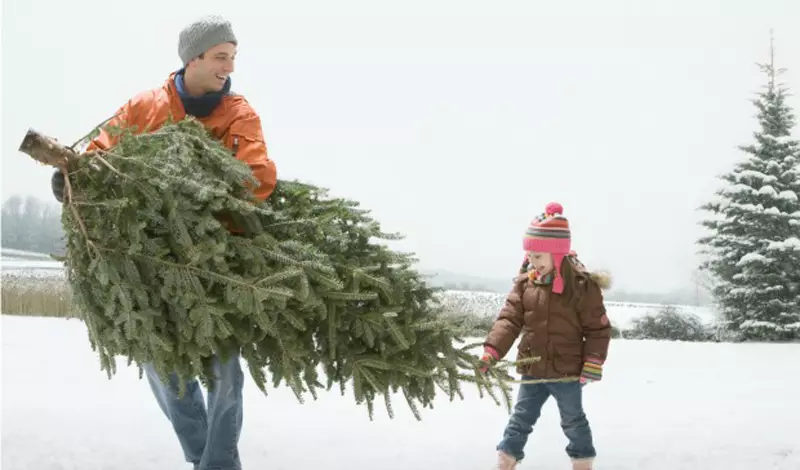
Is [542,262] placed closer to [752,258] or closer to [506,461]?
[506,461]

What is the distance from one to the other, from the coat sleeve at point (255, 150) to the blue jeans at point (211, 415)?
654 millimetres

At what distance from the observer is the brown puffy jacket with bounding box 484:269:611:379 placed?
4.34m

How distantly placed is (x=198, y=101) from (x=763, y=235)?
8.98 m

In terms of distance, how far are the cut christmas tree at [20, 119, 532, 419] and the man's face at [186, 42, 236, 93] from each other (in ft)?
0.91

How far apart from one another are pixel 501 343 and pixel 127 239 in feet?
5.72

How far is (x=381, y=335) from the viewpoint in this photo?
12.3 ft

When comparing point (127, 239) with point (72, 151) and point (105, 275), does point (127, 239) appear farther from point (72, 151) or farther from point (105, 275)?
point (72, 151)

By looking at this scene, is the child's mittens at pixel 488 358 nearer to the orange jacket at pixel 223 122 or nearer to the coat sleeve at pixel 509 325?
the coat sleeve at pixel 509 325

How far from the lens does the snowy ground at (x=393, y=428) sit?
499 cm

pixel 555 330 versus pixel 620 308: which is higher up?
pixel 555 330

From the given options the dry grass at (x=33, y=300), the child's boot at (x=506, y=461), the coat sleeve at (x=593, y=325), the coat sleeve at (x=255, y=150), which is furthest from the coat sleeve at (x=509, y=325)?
the dry grass at (x=33, y=300)

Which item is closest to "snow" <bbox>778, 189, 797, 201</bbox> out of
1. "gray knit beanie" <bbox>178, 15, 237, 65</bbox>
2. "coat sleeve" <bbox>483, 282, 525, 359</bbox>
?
"coat sleeve" <bbox>483, 282, 525, 359</bbox>

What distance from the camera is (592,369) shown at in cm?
428

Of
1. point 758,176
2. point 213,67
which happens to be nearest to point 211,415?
point 213,67
